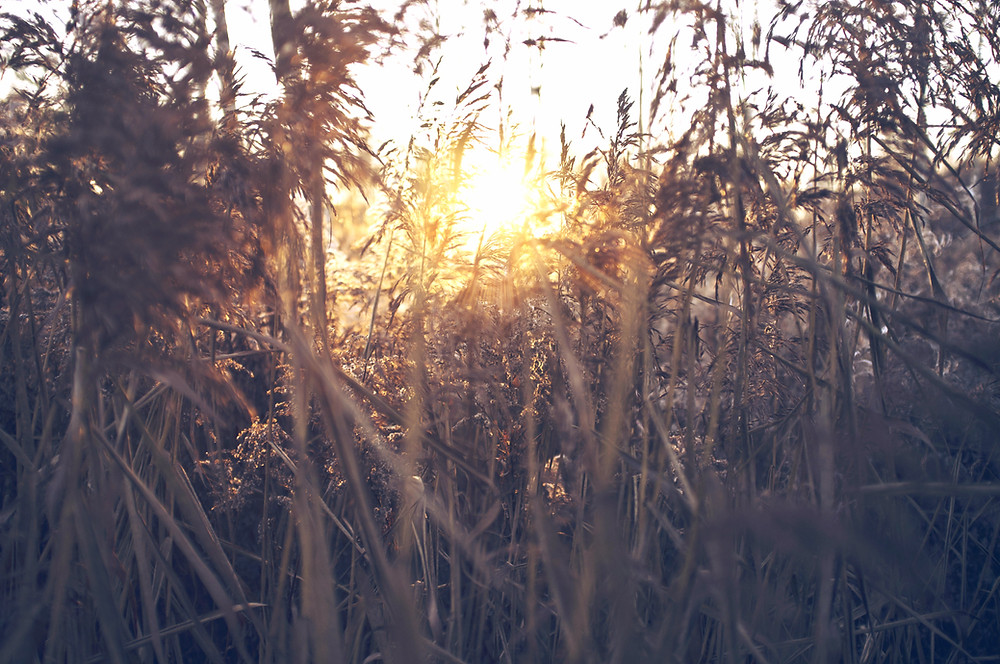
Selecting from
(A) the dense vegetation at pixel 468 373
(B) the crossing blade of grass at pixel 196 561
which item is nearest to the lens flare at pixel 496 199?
(A) the dense vegetation at pixel 468 373

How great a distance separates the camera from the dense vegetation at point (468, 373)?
100 cm

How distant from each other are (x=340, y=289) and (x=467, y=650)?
1.31 meters

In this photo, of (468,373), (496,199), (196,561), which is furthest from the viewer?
(496,199)

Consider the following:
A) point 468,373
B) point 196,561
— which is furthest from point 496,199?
point 196,561

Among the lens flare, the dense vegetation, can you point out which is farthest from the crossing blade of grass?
the lens flare

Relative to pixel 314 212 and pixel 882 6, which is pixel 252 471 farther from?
pixel 882 6

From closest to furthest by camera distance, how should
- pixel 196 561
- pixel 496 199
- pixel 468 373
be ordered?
pixel 196 561
pixel 468 373
pixel 496 199

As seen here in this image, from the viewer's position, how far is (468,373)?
1480mm

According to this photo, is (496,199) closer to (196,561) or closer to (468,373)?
(468,373)

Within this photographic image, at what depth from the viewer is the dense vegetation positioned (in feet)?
3.29

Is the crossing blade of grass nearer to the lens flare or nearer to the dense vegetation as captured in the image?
the dense vegetation

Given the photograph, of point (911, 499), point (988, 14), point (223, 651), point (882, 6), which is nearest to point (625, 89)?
point (882, 6)

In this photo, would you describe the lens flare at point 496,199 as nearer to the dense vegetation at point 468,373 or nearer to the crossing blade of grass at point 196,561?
the dense vegetation at point 468,373

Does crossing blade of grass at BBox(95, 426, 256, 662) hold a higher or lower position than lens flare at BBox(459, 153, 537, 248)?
lower
